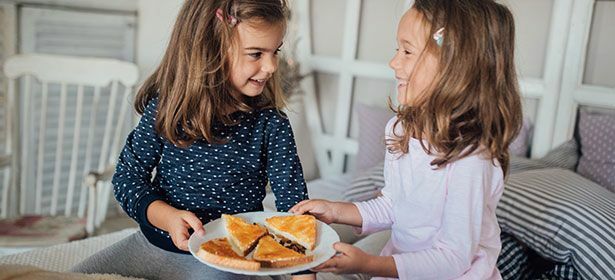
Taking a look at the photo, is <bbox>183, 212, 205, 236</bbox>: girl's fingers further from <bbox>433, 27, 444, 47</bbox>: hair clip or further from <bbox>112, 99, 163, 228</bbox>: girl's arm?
<bbox>433, 27, 444, 47</bbox>: hair clip

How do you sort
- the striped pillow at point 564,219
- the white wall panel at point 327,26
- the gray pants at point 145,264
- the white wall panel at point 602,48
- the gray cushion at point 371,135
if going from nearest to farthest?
the gray pants at point 145,264 → the striped pillow at point 564,219 → the white wall panel at point 602,48 → the gray cushion at point 371,135 → the white wall panel at point 327,26

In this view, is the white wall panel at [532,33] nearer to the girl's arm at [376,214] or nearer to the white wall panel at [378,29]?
the white wall panel at [378,29]

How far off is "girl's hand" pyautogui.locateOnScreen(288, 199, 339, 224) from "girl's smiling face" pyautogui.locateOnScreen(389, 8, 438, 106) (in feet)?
0.90

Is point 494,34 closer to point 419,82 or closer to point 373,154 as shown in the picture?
point 419,82

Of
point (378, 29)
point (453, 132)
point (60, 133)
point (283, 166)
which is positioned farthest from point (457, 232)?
point (60, 133)

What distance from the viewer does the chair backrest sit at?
2.26m

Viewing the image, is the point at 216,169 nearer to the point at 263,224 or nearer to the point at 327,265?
the point at 263,224

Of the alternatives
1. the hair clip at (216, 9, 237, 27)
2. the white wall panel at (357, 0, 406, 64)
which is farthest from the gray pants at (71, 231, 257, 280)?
the white wall panel at (357, 0, 406, 64)

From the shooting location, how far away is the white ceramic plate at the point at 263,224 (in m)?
1.03

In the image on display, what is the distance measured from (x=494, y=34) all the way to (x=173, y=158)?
0.71 metres

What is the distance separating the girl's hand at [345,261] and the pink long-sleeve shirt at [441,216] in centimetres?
9

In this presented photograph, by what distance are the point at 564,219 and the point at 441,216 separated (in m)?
0.49

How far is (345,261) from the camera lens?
1.10m

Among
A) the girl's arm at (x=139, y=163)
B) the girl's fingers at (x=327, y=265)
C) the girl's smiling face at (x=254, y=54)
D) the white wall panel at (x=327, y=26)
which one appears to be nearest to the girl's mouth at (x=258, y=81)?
the girl's smiling face at (x=254, y=54)
